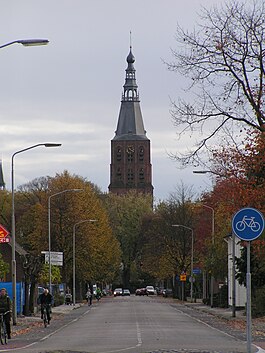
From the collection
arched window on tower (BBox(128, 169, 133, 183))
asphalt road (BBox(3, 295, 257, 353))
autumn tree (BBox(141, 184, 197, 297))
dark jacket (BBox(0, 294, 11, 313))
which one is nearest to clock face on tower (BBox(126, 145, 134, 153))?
arched window on tower (BBox(128, 169, 133, 183))

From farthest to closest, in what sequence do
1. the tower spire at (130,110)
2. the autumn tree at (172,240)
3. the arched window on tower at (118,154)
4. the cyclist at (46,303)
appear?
the arched window on tower at (118,154) < the tower spire at (130,110) < the autumn tree at (172,240) < the cyclist at (46,303)

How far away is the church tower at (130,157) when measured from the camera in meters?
180

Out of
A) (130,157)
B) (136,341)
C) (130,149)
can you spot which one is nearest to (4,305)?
(136,341)

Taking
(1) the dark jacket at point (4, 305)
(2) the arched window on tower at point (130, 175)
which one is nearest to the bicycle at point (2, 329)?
(1) the dark jacket at point (4, 305)

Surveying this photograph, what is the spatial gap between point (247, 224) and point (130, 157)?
164714 millimetres

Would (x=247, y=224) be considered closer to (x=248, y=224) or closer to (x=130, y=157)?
(x=248, y=224)

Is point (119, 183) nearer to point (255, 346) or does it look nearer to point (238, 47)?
point (238, 47)

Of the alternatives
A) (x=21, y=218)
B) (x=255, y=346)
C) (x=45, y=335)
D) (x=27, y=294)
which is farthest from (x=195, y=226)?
(x=255, y=346)

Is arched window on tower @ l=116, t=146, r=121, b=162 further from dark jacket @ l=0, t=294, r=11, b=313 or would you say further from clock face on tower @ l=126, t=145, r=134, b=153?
dark jacket @ l=0, t=294, r=11, b=313

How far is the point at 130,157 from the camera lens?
601ft

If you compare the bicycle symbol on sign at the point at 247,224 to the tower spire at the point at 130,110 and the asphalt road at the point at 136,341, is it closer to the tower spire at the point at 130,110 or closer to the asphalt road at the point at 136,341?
the asphalt road at the point at 136,341

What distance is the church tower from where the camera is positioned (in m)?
180

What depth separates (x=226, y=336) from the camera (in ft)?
109

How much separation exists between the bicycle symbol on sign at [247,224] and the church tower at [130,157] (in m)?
157
